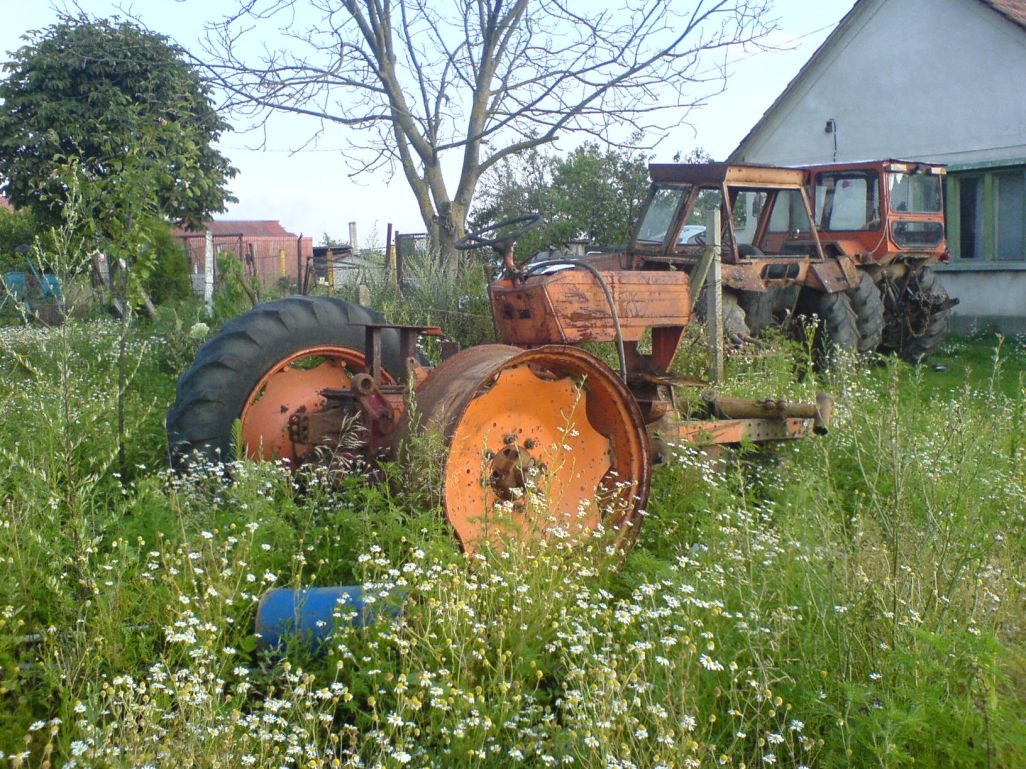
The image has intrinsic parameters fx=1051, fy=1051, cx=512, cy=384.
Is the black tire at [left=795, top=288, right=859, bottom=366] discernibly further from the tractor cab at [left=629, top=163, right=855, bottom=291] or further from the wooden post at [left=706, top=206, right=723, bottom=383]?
the wooden post at [left=706, top=206, right=723, bottom=383]

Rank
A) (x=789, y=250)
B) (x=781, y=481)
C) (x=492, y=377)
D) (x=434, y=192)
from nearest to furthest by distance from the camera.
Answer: (x=492, y=377) < (x=781, y=481) < (x=789, y=250) < (x=434, y=192)

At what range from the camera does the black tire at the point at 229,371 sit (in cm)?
465

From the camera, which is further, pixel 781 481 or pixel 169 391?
pixel 169 391

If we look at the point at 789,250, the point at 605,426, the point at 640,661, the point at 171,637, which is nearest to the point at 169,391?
the point at 605,426

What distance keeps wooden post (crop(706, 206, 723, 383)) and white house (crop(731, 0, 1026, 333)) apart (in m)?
9.80

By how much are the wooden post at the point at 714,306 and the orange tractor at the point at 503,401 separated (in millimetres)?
1827

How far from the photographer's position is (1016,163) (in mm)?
15477

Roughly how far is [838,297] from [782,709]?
8.33 meters

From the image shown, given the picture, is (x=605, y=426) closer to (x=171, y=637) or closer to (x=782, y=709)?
(x=782, y=709)

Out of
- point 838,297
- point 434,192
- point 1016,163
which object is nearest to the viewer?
point 838,297

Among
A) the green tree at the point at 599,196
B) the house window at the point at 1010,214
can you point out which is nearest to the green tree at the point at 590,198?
the green tree at the point at 599,196

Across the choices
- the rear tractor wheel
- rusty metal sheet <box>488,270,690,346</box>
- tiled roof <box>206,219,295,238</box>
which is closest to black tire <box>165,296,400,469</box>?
rusty metal sheet <box>488,270,690,346</box>

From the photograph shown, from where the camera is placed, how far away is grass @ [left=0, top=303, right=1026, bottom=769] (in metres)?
2.52

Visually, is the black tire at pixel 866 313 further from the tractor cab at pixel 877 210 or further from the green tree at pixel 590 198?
the green tree at pixel 590 198
